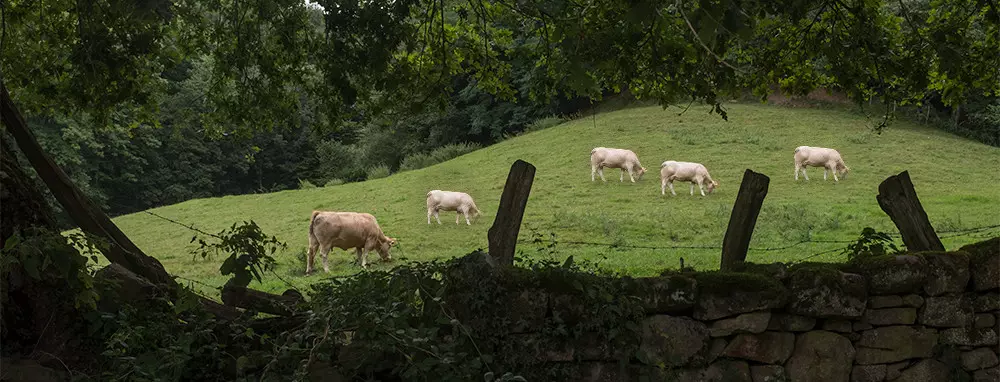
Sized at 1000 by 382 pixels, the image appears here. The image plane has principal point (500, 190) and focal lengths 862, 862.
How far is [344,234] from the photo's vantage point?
21.0m

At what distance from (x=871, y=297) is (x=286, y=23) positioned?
236 inches

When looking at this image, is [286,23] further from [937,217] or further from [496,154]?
[496,154]

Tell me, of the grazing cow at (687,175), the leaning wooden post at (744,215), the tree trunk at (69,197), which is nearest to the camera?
the tree trunk at (69,197)

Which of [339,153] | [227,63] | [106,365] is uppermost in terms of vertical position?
[227,63]

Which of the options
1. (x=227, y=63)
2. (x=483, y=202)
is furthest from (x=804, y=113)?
(x=227, y=63)

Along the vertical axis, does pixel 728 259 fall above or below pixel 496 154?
above

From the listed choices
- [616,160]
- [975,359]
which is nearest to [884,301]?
[975,359]

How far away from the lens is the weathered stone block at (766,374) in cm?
605

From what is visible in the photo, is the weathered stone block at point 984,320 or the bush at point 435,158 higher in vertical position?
the weathered stone block at point 984,320

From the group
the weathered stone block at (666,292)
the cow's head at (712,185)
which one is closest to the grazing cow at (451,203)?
the cow's head at (712,185)

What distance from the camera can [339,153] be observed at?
64.8 m

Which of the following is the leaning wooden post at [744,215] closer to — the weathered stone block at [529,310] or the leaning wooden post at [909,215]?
the leaning wooden post at [909,215]

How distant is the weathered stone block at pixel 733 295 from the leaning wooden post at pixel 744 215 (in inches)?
31.3

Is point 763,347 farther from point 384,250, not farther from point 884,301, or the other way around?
point 384,250
